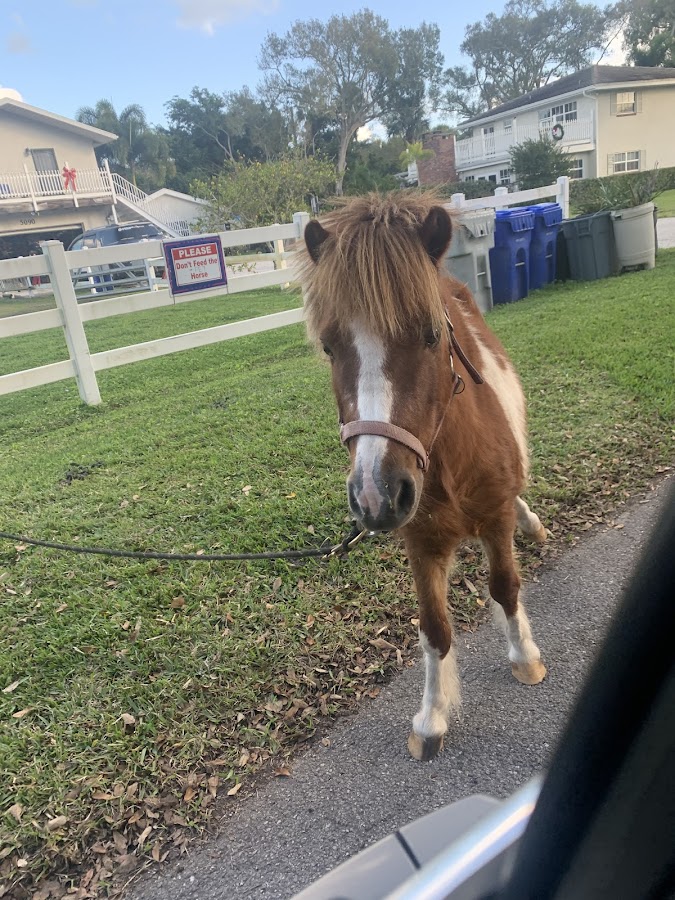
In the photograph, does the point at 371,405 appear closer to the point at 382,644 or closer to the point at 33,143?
the point at 382,644

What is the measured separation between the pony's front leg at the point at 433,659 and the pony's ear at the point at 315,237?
1169 millimetres

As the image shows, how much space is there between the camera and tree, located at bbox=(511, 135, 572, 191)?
3225 cm

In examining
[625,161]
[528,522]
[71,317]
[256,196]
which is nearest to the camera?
[528,522]

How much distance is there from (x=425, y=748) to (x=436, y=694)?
8.4 inches

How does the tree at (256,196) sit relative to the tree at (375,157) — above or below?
below

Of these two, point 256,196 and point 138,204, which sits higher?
point 138,204

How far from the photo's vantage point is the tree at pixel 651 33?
43875mm

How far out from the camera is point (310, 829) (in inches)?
85.2

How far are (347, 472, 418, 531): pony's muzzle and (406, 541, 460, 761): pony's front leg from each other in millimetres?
700

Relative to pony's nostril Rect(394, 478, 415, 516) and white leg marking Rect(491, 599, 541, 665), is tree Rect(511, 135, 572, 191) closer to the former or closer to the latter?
white leg marking Rect(491, 599, 541, 665)

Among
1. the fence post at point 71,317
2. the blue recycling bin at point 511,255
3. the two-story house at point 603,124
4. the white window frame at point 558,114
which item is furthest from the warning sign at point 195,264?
the white window frame at point 558,114

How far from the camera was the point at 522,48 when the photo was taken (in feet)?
205

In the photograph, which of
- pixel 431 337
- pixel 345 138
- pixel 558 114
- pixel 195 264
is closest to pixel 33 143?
pixel 345 138

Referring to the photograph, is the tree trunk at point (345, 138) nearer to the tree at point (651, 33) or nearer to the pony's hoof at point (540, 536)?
the tree at point (651, 33)
